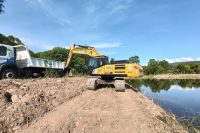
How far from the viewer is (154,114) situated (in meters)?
13.2

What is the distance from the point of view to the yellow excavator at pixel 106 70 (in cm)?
1892

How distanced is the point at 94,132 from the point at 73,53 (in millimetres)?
13976

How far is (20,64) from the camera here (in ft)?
73.6

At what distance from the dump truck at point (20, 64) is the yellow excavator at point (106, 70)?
4.36 metres

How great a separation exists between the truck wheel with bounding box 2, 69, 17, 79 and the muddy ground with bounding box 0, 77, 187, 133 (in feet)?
17.5

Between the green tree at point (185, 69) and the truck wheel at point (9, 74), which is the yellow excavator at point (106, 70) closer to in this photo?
the truck wheel at point (9, 74)

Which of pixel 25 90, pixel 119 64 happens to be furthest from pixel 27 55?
pixel 25 90

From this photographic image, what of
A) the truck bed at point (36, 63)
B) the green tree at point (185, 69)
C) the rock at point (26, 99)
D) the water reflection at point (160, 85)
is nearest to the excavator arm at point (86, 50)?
the truck bed at point (36, 63)

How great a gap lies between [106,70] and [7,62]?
7.47 meters

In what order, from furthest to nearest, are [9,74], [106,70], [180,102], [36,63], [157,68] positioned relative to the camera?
1. [157,68]
2. [180,102]
3. [36,63]
4. [106,70]
5. [9,74]

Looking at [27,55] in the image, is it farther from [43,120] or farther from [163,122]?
[163,122]

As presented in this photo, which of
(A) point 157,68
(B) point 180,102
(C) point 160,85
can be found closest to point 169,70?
(A) point 157,68

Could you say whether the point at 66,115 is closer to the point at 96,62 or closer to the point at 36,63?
the point at 96,62

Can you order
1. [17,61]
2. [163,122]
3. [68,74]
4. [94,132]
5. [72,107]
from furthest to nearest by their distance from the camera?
1. [68,74]
2. [17,61]
3. [72,107]
4. [163,122]
5. [94,132]
